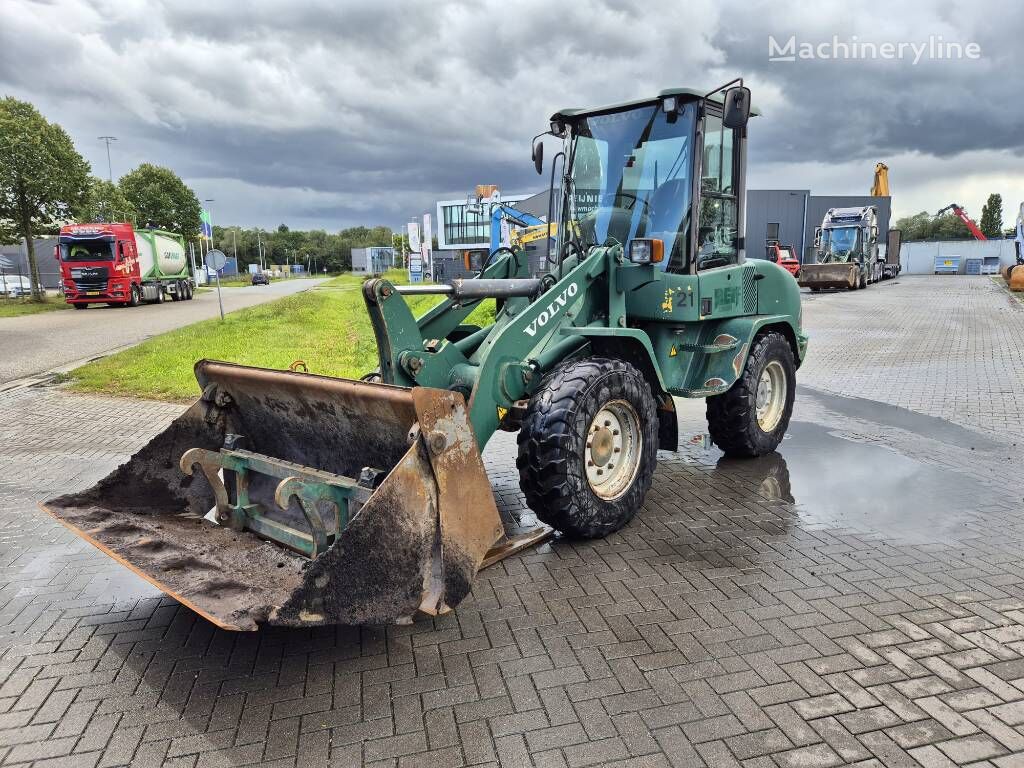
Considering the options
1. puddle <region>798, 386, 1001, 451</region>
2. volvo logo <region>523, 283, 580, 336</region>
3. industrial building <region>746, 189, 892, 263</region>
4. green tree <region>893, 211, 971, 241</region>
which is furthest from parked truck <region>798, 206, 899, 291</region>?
green tree <region>893, 211, 971, 241</region>

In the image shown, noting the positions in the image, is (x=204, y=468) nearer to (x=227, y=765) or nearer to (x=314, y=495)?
(x=314, y=495)

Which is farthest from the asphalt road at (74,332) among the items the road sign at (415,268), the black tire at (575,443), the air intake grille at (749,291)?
the road sign at (415,268)

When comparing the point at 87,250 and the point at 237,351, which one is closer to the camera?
the point at 237,351

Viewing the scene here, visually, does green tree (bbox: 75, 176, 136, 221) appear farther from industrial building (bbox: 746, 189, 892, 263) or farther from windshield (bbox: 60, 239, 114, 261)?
industrial building (bbox: 746, 189, 892, 263)

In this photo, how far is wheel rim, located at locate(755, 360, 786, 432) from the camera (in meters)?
6.89

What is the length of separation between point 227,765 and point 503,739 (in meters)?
1.07

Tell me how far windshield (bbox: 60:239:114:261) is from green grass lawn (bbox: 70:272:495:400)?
8.84 m

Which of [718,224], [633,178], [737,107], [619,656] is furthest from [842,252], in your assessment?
[619,656]

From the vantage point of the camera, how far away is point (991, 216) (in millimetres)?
82750

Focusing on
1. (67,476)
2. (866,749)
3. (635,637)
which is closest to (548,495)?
(635,637)

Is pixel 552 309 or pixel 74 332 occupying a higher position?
pixel 552 309

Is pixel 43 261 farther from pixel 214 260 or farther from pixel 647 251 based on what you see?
pixel 647 251

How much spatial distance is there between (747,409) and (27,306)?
3051cm

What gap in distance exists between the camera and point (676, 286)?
5543 mm
